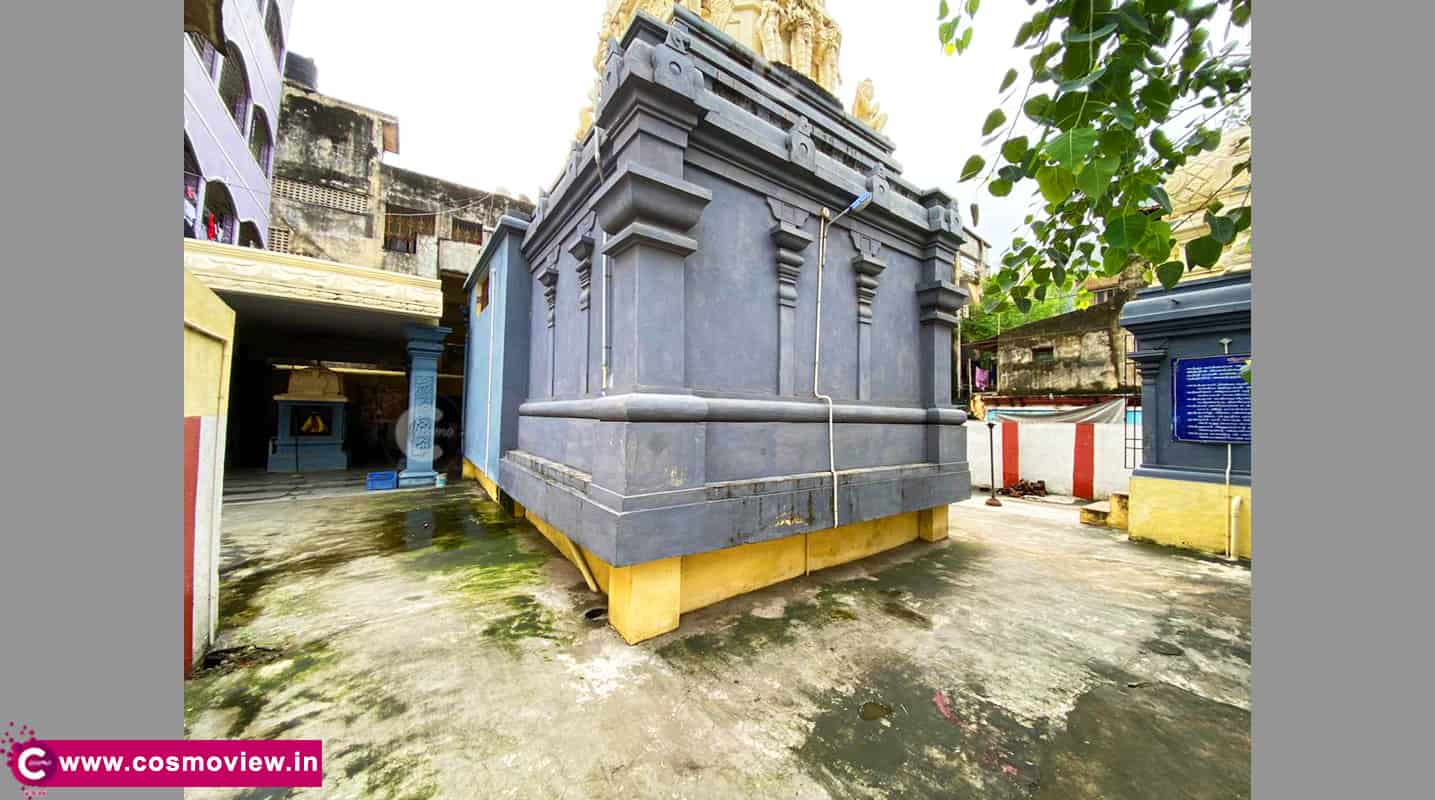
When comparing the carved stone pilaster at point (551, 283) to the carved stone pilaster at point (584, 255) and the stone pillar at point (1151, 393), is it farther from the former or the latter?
the stone pillar at point (1151, 393)

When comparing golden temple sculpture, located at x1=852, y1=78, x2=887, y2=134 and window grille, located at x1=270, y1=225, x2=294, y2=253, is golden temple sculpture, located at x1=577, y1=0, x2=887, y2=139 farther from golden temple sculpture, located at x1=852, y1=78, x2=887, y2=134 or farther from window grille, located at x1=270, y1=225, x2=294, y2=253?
window grille, located at x1=270, y1=225, x2=294, y2=253

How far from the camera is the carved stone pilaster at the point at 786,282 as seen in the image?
4422 mm

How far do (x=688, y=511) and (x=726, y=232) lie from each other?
2.40 metres

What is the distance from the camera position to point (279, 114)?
1664cm

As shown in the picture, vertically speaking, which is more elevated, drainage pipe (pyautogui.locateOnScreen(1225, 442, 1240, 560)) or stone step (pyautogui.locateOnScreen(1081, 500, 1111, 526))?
drainage pipe (pyautogui.locateOnScreen(1225, 442, 1240, 560))

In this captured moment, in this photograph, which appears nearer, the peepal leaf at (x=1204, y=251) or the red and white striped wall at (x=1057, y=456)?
the peepal leaf at (x=1204, y=251)

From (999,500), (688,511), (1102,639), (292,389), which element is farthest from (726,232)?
(292,389)

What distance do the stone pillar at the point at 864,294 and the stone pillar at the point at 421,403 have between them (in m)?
8.74

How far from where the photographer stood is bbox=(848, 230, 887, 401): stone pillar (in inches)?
203

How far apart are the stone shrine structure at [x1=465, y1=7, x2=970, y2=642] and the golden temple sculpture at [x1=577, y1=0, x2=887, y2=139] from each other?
339 cm

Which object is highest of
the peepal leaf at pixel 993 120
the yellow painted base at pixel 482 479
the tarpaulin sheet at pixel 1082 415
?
the peepal leaf at pixel 993 120

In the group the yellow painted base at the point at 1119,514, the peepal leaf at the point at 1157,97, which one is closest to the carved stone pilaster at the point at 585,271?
the peepal leaf at the point at 1157,97

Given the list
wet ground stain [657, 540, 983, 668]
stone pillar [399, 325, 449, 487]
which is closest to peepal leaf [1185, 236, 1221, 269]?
wet ground stain [657, 540, 983, 668]

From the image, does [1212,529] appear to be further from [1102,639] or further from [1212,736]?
[1212,736]
